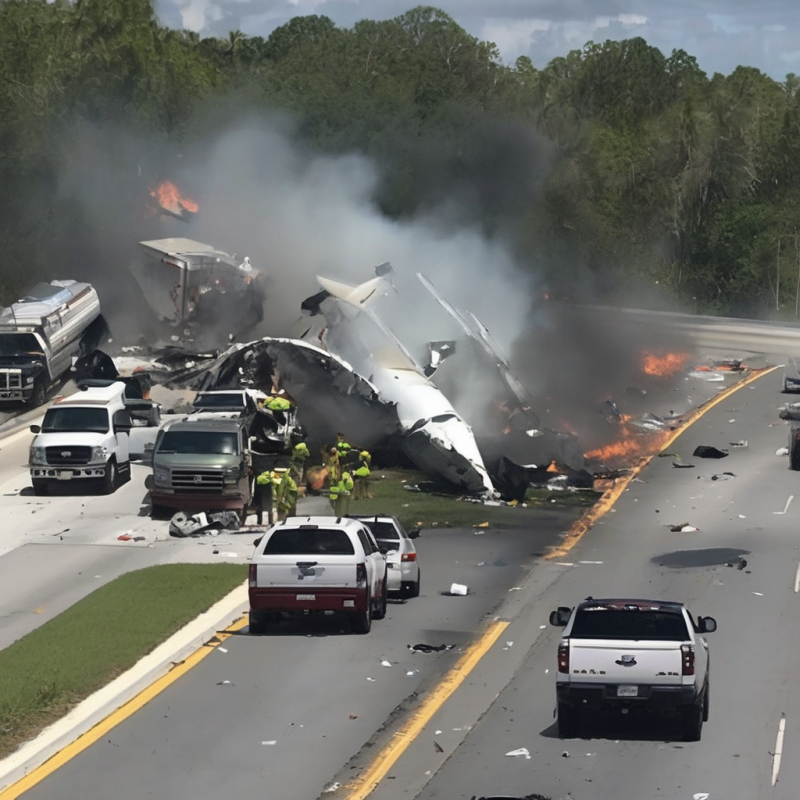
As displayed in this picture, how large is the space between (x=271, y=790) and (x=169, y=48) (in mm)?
92310

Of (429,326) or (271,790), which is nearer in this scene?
(271,790)

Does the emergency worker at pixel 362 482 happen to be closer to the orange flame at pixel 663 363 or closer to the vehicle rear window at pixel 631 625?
the vehicle rear window at pixel 631 625

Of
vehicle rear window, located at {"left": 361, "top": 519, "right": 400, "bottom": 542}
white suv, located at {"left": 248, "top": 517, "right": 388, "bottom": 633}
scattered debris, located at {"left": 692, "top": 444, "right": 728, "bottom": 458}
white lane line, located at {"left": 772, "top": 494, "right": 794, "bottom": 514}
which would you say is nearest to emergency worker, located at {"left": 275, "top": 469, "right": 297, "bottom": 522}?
vehicle rear window, located at {"left": 361, "top": 519, "right": 400, "bottom": 542}

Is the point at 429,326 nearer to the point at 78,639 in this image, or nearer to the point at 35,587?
the point at 35,587

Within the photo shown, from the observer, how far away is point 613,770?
15758 mm

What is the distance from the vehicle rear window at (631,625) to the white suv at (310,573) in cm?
529

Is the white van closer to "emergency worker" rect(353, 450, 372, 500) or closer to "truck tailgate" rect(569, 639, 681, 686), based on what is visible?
"emergency worker" rect(353, 450, 372, 500)

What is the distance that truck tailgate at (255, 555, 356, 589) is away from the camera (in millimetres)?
21766

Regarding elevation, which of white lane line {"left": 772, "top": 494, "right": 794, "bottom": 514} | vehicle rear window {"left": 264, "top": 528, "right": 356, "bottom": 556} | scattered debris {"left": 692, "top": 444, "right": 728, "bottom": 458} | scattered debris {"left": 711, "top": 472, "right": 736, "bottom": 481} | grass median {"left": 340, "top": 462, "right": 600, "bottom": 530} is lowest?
scattered debris {"left": 692, "top": 444, "right": 728, "bottom": 458}

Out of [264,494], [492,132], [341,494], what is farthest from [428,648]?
[492,132]

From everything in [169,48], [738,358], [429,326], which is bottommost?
[738,358]

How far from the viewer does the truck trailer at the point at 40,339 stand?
43.9 metres

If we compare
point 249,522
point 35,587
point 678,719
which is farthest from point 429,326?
point 678,719

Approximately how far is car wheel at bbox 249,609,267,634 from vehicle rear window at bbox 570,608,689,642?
20.6 ft
